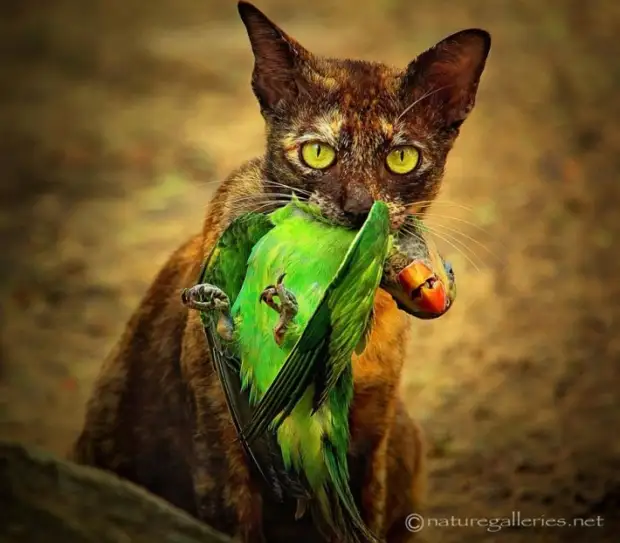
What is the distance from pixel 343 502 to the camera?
5.34ft

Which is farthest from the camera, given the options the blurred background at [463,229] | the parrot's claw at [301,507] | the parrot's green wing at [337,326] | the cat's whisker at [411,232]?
the blurred background at [463,229]

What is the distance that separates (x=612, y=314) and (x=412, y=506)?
60 centimetres

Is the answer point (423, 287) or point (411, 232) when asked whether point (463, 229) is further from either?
point (423, 287)

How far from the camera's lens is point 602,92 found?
6.62ft

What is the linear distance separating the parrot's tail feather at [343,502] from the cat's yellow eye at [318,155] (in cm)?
48

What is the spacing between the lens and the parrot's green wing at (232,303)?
1.61 meters

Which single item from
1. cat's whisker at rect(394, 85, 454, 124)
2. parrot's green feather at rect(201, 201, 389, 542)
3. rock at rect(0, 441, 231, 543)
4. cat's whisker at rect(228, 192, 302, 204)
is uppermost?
Answer: cat's whisker at rect(394, 85, 454, 124)

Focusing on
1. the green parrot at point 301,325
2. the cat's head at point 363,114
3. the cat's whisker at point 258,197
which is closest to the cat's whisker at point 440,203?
the cat's head at point 363,114

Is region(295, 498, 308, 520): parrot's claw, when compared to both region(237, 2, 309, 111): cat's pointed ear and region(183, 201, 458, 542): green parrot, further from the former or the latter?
region(237, 2, 309, 111): cat's pointed ear

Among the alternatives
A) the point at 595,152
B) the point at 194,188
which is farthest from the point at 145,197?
the point at 595,152

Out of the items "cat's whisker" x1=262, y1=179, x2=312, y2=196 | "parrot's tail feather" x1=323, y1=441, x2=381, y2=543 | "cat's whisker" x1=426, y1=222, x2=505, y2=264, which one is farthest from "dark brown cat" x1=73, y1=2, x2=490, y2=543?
"cat's whisker" x1=426, y1=222, x2=505, y2=264

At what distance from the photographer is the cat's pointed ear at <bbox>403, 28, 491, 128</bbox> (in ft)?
5.36

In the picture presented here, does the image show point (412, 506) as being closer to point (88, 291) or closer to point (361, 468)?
point (361, 468)

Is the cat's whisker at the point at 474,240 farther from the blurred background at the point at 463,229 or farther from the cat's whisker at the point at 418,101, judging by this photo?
the cat's whisker at the point at 418,101
